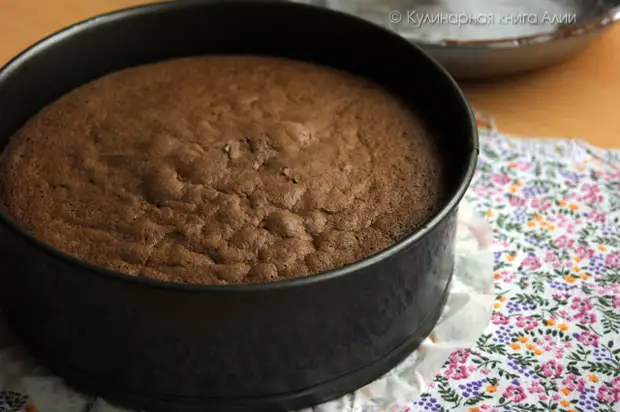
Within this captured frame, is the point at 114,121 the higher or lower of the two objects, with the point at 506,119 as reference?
higher

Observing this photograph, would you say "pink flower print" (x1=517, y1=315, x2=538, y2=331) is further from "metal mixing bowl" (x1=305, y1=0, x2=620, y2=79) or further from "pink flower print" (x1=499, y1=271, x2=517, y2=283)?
"metal mixing bowl" (x1=305, y1=0, x2=620, y2=79)

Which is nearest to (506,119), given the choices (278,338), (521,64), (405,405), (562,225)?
(521,64)

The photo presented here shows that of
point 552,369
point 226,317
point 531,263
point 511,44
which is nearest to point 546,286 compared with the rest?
point 531,263

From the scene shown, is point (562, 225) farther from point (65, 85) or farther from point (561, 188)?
point (65, 85)

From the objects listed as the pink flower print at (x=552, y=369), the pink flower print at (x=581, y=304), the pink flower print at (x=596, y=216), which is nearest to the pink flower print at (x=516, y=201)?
the pink flower print at (x=596, y=216)

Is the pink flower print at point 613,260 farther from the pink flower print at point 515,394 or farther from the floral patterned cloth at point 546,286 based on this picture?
the pink flower print at point 515,394
